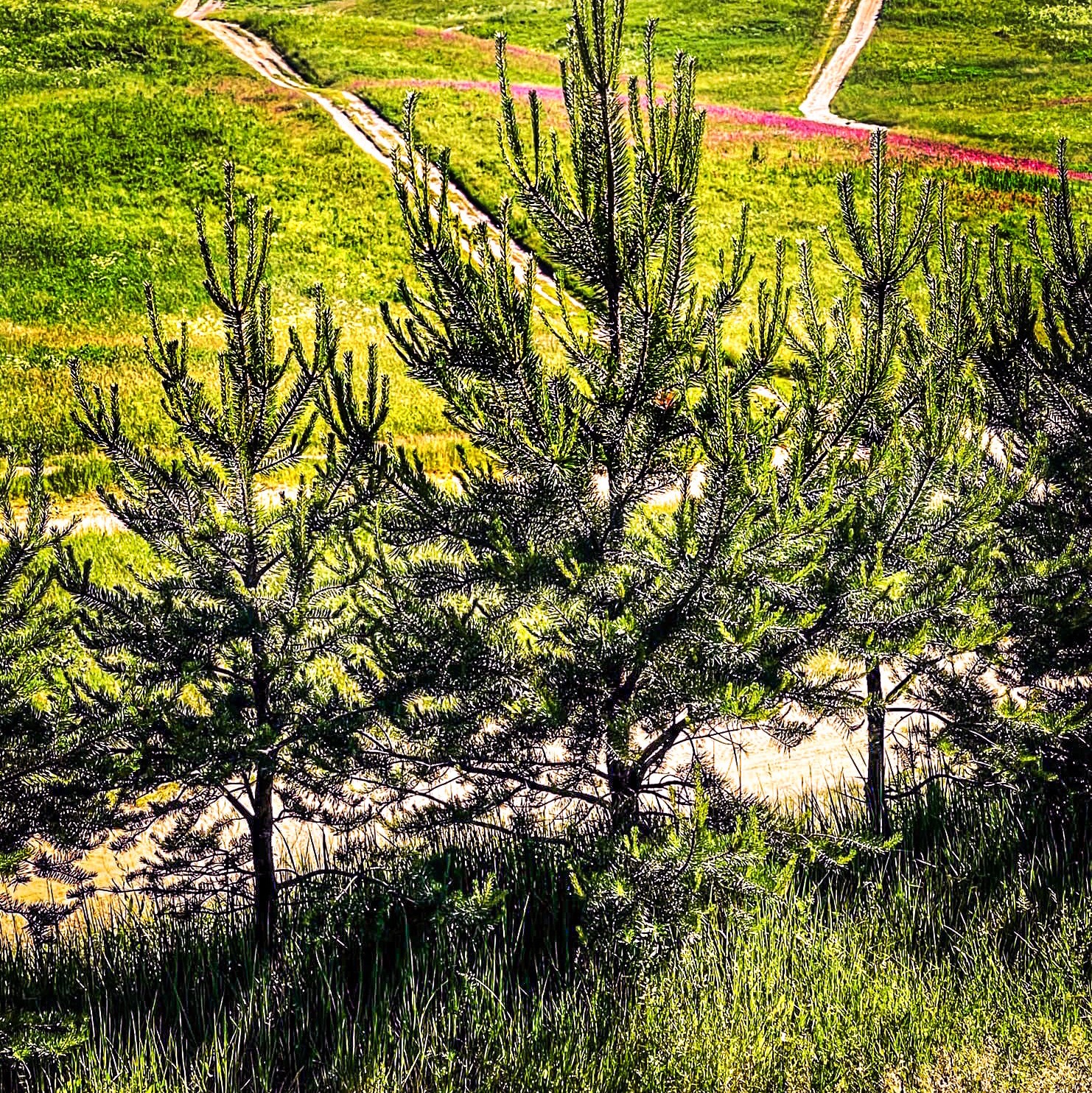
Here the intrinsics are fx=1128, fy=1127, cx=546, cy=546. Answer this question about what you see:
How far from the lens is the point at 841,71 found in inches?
1639

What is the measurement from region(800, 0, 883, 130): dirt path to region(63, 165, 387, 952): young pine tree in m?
32.4

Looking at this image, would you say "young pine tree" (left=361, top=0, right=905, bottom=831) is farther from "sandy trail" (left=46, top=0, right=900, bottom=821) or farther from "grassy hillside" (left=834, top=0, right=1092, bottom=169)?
"grassy hillside" (left=834, top=0, right=1092, bottom=169)

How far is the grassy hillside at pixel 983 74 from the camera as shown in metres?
35.7

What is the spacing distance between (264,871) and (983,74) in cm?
4334

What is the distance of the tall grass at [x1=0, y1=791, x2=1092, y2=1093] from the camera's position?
184 inches

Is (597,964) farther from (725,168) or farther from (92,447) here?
(725,168)

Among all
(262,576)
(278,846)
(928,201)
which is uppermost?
(928,201)

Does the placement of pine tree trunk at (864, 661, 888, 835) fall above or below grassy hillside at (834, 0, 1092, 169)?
below

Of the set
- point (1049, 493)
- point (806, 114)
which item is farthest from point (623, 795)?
point (806, 114)

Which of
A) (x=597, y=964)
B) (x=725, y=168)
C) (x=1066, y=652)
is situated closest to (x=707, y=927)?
(x=597, y=964)

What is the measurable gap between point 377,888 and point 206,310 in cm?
1603

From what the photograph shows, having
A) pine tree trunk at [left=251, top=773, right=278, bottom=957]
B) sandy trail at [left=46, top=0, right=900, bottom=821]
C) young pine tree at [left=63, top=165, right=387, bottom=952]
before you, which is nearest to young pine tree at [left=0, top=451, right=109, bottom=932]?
young pine tree at [left=63, top=165, right=387, bottom=952]

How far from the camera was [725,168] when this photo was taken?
29.1 m

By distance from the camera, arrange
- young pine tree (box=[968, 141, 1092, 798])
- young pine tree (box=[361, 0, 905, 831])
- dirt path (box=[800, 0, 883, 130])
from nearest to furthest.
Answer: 1. young pine tree (box=[361, 0, 905, 831])
2. young pine tree (box=[968, 141, 1092, 798])
3. dirt path (box=[800, 0, 883, 130])
